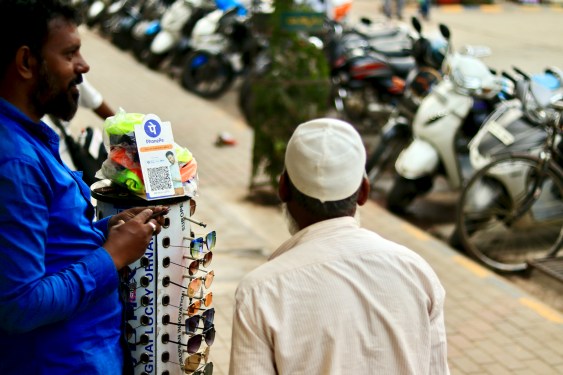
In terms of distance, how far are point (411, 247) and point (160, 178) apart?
443cm

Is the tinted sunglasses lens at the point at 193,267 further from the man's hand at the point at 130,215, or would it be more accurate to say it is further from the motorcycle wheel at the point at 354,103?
the motorcycle wheel at the point at 354,103

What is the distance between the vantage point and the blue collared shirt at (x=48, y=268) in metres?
2.07

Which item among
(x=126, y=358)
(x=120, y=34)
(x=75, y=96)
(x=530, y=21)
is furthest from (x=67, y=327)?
(x=530, y=21)

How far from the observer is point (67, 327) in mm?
2299

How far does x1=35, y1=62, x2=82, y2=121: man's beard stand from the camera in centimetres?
220

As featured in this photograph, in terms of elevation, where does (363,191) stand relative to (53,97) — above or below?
below

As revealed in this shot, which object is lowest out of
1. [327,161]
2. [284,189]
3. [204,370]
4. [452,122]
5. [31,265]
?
[452,122]

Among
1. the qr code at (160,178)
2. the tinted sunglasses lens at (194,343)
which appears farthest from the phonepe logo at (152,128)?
the tinted sunglasses lens at (194,343)

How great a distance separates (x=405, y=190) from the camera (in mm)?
7516

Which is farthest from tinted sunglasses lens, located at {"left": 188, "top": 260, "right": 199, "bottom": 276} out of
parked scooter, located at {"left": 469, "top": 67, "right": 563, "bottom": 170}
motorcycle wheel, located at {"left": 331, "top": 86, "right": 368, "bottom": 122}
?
motorcycle wheel, located at {"left": 331, "top": 86, "right": 368, "bottom": 122}

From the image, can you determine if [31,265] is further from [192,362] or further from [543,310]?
[543,310]

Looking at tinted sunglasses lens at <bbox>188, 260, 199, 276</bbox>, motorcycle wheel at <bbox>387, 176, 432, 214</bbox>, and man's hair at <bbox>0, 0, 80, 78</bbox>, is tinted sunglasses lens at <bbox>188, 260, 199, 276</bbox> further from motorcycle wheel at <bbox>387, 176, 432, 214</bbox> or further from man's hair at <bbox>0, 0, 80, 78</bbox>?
motorcycle wheel at <bbox>387, 176, 432, 214</bbox>

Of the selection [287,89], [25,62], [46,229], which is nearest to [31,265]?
[46,229]

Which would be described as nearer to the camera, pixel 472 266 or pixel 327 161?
pixel 327 161
